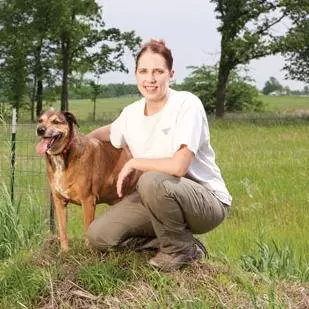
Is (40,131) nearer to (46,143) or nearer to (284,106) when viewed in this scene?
(46,143)

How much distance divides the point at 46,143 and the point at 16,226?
5.51 feet

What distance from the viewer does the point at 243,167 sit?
482 inches

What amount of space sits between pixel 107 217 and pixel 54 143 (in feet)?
2.02

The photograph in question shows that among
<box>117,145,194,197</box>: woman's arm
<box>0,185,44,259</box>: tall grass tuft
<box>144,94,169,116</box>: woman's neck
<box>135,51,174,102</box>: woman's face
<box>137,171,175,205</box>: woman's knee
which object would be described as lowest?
<box>0,185,44,259</box>: tall grass tuft

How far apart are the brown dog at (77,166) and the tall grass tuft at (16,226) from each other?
1.06m

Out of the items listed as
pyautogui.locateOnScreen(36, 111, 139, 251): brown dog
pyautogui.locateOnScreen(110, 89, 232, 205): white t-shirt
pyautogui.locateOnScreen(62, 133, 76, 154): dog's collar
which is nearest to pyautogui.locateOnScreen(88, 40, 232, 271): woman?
pyautogui.locateOnScreen(110, 89, 232, 205): white t-shirt

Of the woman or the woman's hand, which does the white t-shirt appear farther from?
the woman's hand

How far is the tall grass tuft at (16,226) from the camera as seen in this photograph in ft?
18.0

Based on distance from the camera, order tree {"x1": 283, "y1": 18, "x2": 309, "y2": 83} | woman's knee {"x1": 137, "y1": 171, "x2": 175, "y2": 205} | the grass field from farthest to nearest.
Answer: tree {"x1": 283, "y1": 18, "x2": 309, "y2": 83} → woman's knee {"x1": 137, "y1": 171, "x2": 175, "y2": 205} → the grass field

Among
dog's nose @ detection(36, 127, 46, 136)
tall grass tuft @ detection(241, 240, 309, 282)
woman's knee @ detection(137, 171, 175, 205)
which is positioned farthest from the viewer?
tall grass tuft @ detection(241, 240, 309, 282)

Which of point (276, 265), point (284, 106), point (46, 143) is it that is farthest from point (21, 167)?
point (284, 106)

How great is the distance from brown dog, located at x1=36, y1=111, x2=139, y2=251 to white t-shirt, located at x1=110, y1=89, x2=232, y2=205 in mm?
194

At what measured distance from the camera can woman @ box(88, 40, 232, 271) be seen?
4.04m

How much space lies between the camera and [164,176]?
4055 millimetres
